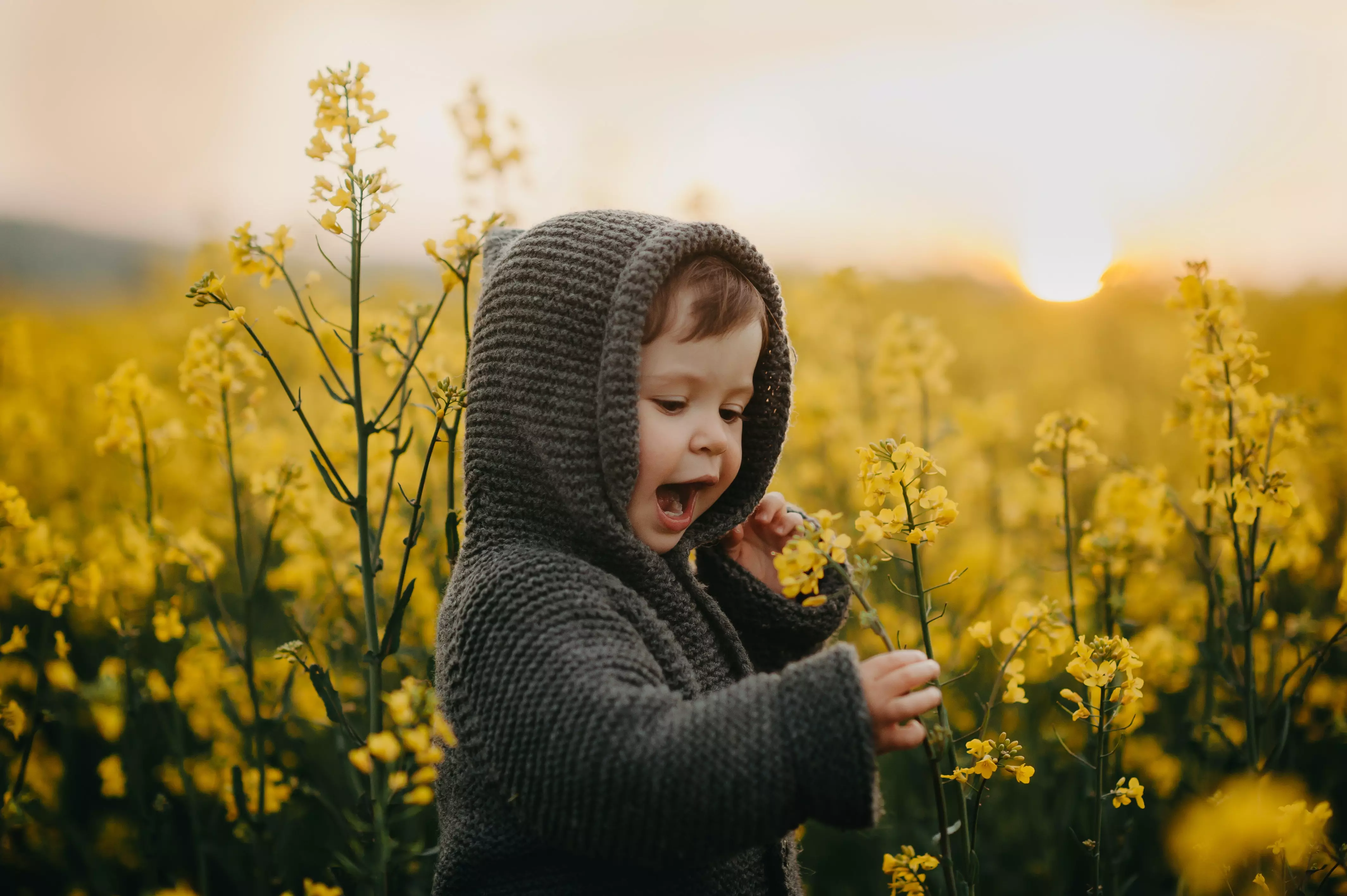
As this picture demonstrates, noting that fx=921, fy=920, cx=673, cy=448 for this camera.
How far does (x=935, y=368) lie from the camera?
3.24m

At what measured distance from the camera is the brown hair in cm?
167

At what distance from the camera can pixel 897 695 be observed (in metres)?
1.32

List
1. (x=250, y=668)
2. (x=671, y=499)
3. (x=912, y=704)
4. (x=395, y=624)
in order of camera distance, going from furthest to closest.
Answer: (x=250, y=668) < (x=671, y=499) < (x=395, y=624) < (x=912, y=704)

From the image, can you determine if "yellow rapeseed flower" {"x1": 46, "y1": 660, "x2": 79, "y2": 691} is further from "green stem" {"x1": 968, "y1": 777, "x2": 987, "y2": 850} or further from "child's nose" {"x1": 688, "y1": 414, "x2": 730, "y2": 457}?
"green stem" {"x1": 968, "y1": 777, "x2": 987, "y2": 850}

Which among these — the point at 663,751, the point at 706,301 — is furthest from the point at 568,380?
the point at 663,751

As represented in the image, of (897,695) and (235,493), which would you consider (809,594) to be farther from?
(235,493)

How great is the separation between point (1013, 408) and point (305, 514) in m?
2.88

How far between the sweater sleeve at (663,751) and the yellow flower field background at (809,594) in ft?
0.48

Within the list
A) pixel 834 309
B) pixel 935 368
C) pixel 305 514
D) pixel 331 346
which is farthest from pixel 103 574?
pixel 834 309

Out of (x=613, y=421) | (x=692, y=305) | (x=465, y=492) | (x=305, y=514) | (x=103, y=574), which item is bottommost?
(x=103, y=574)

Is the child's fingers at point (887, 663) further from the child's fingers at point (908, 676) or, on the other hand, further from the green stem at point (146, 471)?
the green stem at point (146, 471)

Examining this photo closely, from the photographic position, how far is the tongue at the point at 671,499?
176 centimetres

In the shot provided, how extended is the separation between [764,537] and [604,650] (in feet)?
2.54

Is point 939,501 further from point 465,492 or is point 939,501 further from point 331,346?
point 331,346
